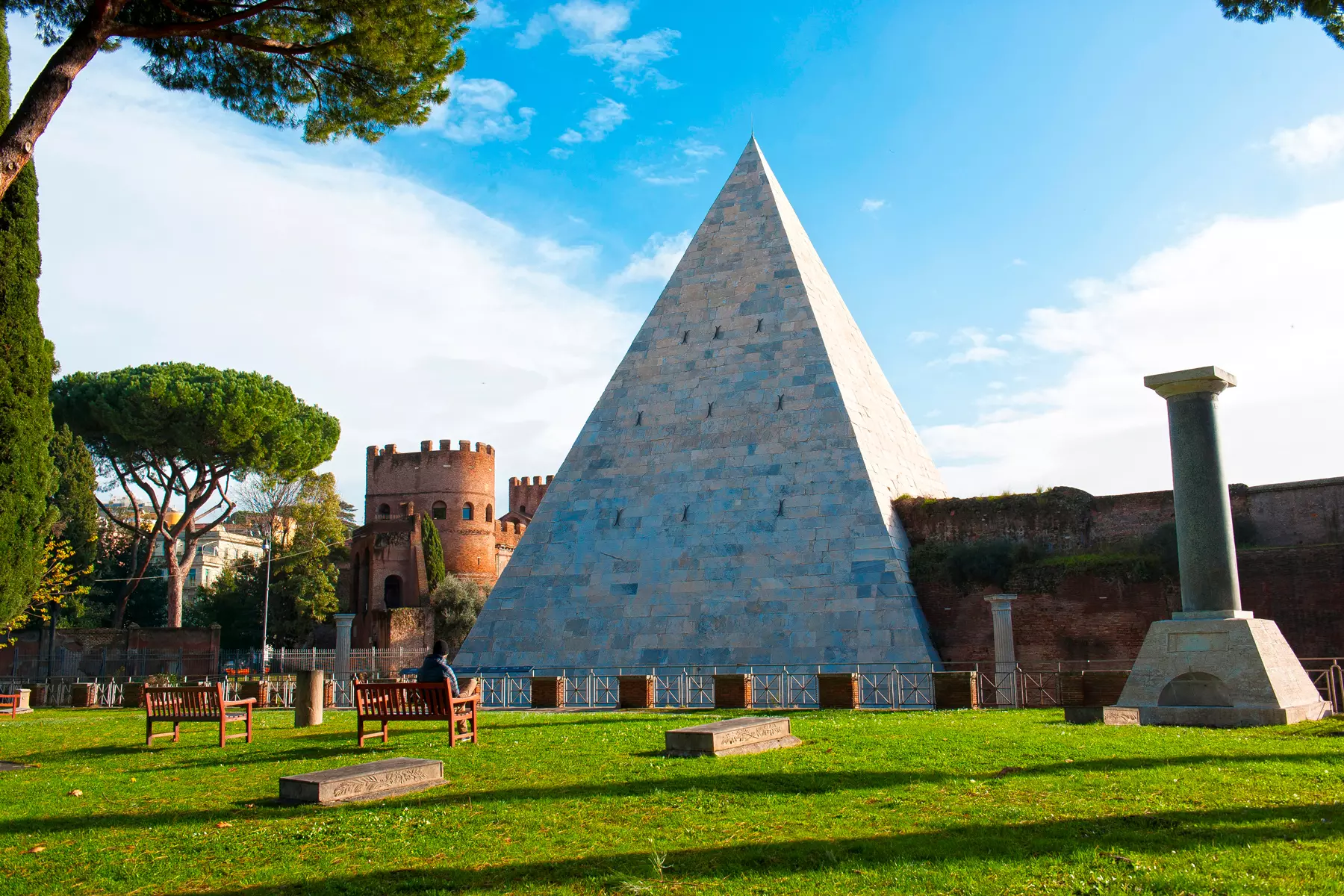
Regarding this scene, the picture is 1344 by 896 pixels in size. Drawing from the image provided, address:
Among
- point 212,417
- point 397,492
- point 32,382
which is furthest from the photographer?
point 397,492

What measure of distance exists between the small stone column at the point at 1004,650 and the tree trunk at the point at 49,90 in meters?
12.1

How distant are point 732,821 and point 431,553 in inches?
1321

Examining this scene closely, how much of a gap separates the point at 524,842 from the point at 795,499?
12.4m

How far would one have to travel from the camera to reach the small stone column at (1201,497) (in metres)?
8.95

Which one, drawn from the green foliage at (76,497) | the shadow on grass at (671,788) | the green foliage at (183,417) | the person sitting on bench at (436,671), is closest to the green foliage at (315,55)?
the person sitting on bench at (436,671)

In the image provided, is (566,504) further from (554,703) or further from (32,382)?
(32,382)

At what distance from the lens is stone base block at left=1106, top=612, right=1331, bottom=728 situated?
27.1ft

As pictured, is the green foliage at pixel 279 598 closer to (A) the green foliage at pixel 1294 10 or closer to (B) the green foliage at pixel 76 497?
(B) the green foliage at pixel 76 497

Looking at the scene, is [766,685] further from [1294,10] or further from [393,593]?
[393,593]

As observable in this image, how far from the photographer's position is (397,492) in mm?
41719

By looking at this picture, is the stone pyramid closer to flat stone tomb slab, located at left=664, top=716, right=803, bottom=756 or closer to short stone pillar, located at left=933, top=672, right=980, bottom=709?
short stone pillar, located at left=933, top=672, right=980, bottom=709

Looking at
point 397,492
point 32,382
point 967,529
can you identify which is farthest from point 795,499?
point 397,492

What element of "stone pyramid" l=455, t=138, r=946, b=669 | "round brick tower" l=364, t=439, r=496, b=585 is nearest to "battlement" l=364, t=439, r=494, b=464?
"round brick tower" l=364, t=439, r=496, b=585

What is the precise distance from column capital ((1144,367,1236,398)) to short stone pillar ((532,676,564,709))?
793cm
